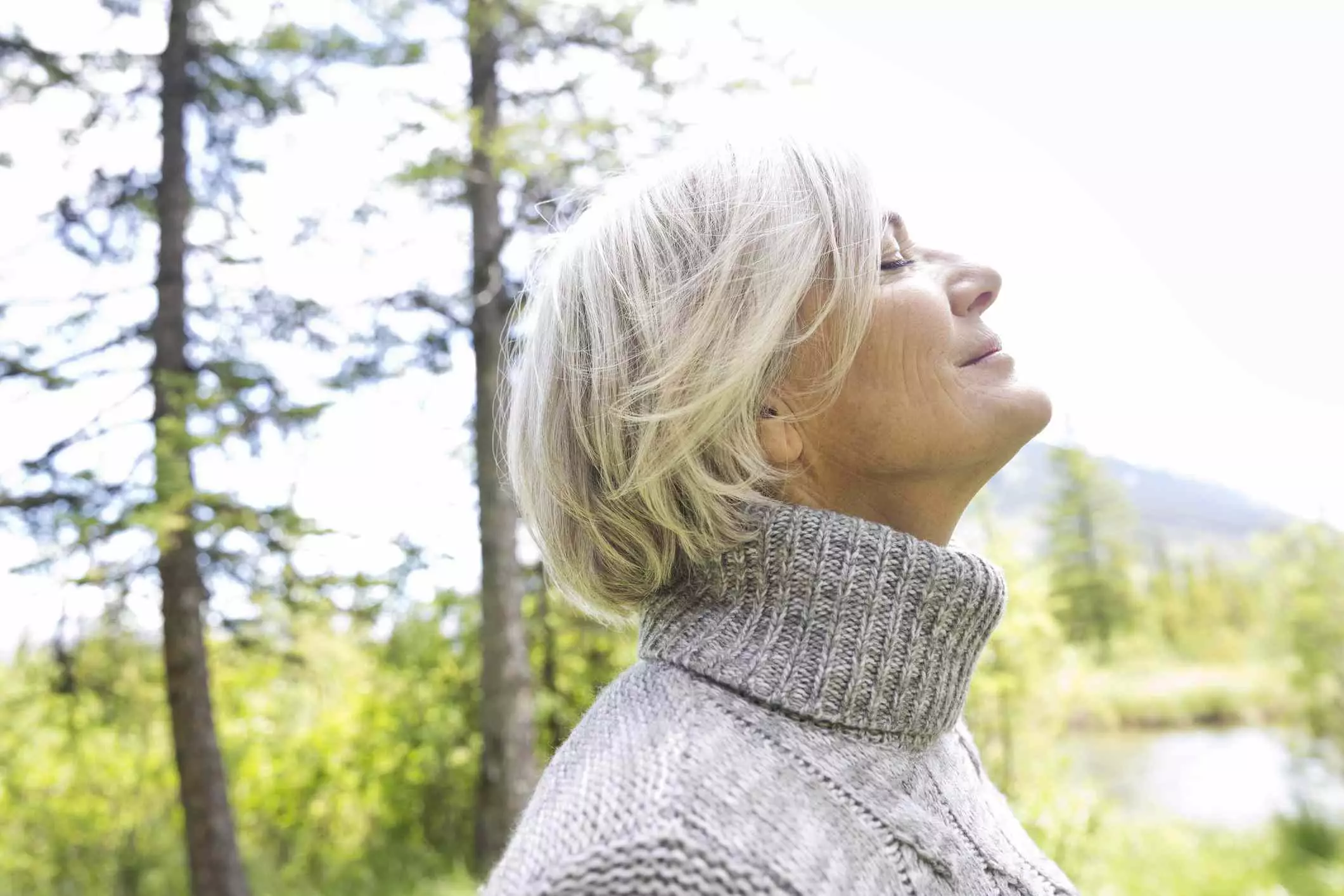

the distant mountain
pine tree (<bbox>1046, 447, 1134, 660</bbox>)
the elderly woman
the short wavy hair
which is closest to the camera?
the elderly woman

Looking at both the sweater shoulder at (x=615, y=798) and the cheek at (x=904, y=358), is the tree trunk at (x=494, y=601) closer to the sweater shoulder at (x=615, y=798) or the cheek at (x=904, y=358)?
the cheek at (x=904, y=358)

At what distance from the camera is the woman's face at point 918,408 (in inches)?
47.8

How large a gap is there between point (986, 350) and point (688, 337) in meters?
0.41

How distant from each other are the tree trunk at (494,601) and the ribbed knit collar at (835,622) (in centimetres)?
397

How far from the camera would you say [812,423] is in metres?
1.24

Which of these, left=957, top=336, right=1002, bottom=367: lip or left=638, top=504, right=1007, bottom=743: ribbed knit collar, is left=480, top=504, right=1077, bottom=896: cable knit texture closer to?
left=638, top=504, right=1007, bottom=743: ribbed knit collar

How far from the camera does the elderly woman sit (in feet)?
3.43

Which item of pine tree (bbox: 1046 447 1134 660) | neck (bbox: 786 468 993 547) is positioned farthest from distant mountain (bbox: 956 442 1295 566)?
neck (bbox: 786 468 993 547)

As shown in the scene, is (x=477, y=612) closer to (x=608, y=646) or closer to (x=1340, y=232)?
(x=608, y=646)

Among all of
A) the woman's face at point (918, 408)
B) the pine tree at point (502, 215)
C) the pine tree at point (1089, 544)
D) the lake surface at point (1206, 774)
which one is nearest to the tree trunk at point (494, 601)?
the pine tree at point (502, 215)

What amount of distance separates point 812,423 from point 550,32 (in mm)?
4914

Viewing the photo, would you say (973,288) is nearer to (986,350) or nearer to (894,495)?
(986,350)

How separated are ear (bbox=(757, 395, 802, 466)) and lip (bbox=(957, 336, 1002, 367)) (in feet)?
0.75

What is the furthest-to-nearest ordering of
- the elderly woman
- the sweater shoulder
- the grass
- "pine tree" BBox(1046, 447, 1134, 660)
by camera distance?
"pine tree" BBox(1046, 447, 1134, 660) → the grass → the elderly woman → the sweater shoulder
